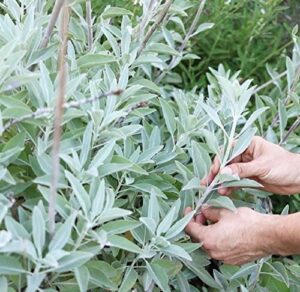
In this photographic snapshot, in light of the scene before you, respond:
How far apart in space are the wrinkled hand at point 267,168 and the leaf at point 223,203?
0.10ft

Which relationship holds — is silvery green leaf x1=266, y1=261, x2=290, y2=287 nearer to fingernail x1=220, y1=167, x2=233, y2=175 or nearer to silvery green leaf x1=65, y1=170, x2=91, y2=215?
fingernail x1=220, y1=167, x2=233, y2=175

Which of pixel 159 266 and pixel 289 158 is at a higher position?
pixel 289 158

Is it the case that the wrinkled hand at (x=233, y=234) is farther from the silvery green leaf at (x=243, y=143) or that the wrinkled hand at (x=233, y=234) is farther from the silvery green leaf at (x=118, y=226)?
the silvery green leaf at (x=118, y=226)

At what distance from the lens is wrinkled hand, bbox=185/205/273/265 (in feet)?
5.24

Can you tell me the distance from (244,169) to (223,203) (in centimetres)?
12

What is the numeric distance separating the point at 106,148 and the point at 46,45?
33 cm

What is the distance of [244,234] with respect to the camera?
1605mm

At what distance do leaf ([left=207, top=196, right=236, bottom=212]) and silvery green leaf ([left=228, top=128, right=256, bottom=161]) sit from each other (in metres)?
0.10

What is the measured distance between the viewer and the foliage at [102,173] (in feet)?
4.28

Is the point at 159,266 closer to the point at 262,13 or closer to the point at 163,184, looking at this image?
the point at 163,184

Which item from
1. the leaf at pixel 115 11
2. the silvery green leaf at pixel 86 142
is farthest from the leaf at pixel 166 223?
the leaf at pixel 115 11

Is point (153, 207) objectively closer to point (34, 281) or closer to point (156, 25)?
point (34, 281)

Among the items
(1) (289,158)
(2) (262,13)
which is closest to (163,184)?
(1) (289,158)

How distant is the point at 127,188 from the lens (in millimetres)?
1602
